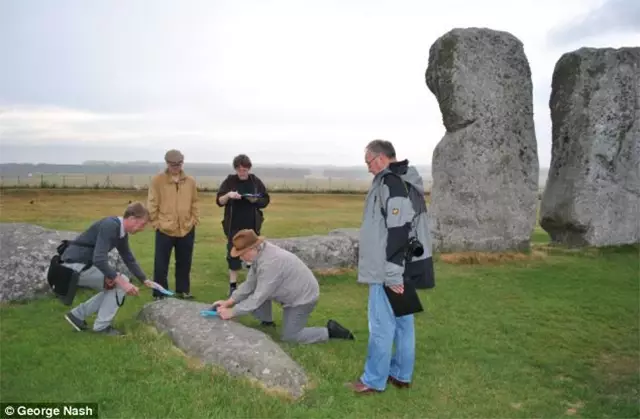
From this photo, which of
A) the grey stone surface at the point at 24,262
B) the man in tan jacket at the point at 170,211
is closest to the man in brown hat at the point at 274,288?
the man in tan jacket at the point at 170,211

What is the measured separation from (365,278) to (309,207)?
85.9ft

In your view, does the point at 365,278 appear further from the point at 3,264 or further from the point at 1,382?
the point at 3,264

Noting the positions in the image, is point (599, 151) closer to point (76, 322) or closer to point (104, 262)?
point (104, 262)

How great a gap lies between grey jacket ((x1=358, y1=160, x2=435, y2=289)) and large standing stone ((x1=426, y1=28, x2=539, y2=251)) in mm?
10064

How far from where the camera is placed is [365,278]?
7633 millimetres

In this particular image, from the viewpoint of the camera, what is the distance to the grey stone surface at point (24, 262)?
1184cm

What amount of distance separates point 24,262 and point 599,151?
1516 cm

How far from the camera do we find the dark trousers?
12.0 metres

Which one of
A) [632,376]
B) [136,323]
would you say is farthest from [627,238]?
[136,323]

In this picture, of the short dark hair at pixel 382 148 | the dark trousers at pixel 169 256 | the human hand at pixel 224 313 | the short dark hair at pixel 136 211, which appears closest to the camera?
the short dark hair at pixel 382 148

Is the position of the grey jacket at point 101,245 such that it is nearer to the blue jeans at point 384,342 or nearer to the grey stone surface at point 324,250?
the blue jeans at point 384,342

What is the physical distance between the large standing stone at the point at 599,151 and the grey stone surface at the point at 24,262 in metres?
13.9

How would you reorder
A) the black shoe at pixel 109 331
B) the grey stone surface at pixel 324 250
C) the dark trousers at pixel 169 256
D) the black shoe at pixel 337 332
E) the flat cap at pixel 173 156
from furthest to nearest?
1. the grey stone surface at pixel 324 250
2. the dark trousers at pixel 169 256
3. the flat cap at pixel 173 156
4. the black shoe at pixel 337 332
5. the black shoe at pixel 109 331

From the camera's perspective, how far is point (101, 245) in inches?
357
